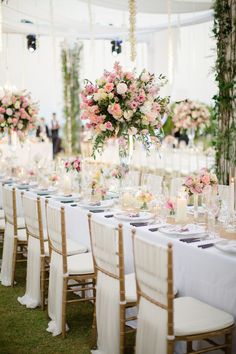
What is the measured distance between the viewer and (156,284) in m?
3.31

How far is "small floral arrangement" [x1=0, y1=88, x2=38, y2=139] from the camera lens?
7547mm

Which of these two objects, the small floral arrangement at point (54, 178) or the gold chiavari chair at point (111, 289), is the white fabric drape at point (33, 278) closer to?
the gold chiavari chair at point (111, 289)

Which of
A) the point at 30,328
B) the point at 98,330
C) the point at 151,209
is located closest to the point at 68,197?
the point at 151,209

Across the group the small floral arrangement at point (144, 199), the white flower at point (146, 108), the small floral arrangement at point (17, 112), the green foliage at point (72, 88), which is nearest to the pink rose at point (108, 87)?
the white flower at point (146, 108)

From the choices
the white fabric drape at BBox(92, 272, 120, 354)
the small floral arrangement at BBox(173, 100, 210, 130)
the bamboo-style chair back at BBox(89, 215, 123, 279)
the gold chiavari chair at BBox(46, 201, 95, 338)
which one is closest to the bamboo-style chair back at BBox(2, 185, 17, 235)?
the gold chiavari chair at BBox(46, 201, 95, 338)

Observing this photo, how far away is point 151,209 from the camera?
15.9 ft

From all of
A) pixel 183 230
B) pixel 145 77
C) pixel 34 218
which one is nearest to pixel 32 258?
pixel 34 218

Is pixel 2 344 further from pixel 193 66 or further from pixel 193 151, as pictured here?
pixel 193 66

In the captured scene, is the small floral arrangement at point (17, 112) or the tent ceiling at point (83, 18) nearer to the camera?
the small floral arrangement at point (17, 112)

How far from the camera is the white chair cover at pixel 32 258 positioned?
505cm

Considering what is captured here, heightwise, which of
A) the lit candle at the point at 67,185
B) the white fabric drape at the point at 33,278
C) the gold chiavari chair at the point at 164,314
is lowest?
the white fabric drape at the point at 33,278

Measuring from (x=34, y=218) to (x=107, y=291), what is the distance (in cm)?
139

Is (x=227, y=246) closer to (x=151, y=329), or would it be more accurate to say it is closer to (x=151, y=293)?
(x=151, y=293)

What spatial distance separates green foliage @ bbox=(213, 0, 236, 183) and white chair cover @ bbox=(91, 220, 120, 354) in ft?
10.9
